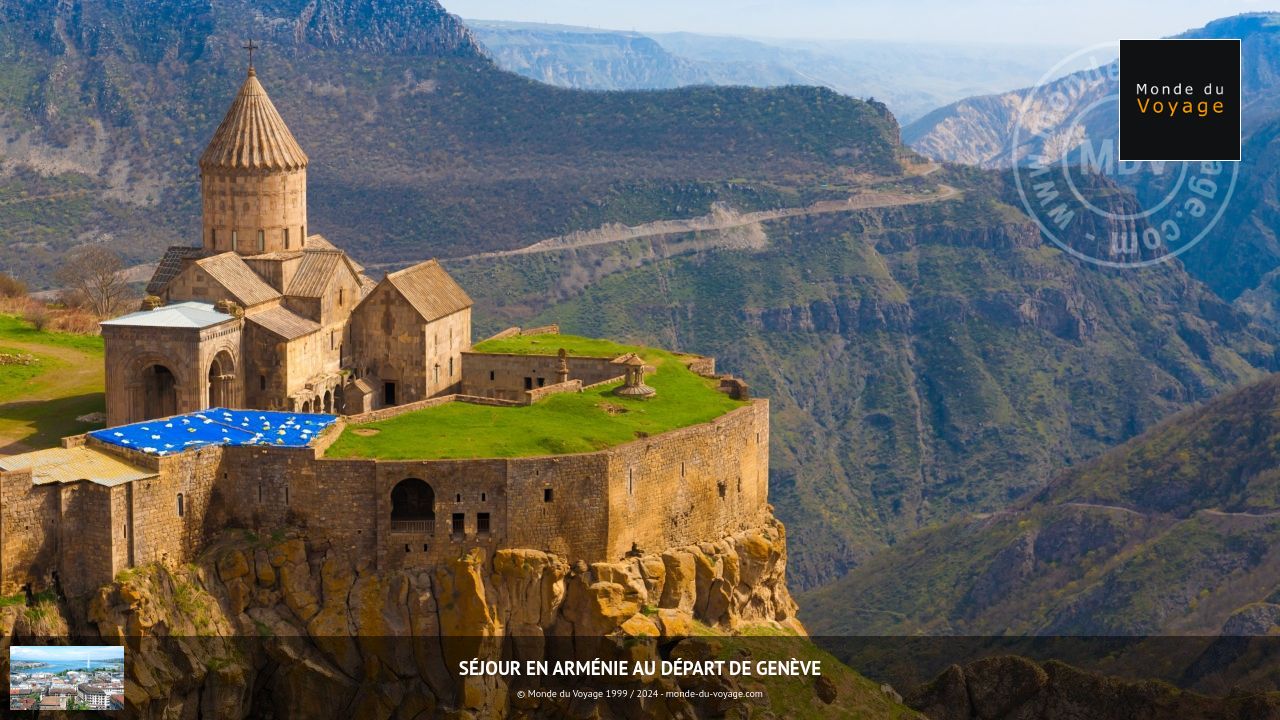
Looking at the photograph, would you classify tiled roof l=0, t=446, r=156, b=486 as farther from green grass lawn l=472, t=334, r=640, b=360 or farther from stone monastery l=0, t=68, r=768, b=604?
green grass lawn l=472, t=334, r=640, b=360

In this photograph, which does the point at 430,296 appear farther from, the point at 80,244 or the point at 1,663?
the point at 80,244

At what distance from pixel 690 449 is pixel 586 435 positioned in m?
3.50

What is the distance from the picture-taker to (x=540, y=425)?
206ft

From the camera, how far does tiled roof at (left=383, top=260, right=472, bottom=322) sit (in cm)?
6969

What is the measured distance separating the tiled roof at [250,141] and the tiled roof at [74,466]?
15982 millimetres

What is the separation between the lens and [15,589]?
177ft

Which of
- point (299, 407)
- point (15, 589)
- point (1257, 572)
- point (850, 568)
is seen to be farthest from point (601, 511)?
point (850, 568)

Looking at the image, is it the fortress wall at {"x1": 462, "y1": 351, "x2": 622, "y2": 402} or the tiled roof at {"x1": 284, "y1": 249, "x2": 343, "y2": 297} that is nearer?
the tiled roof at {"x1": 284, "y1": 249, "x2": 343, "y2": 297}

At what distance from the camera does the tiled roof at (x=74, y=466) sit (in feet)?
179

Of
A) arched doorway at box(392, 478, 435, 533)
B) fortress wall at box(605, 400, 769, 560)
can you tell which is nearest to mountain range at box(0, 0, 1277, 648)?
fortress wall at box(605, 400, 769, 560)

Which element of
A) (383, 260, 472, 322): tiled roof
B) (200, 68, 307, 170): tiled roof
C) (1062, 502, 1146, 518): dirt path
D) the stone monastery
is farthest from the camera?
(1062, 502, 1146, 518): dirt path

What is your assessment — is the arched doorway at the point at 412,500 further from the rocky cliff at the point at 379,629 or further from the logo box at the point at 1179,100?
the logo box at the point at 1179,100

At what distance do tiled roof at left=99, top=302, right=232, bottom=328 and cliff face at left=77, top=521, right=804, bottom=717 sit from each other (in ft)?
26.5

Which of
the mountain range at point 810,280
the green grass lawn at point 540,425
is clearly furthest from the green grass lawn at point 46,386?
the mountain range at point 810,280
